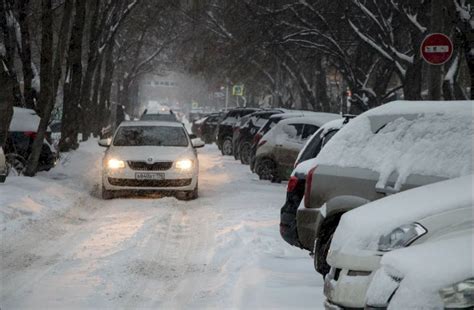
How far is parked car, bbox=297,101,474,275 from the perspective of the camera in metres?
6.90

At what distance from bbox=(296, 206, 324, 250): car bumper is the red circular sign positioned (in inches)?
294

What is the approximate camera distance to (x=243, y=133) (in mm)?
25297

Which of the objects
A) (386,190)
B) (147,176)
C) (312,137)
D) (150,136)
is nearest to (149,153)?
(147,176)

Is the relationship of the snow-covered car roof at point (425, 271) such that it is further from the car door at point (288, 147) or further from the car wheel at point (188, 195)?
the car door at point (288, 147)

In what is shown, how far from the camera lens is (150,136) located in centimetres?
1658

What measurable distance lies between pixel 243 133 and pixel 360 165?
17.8m

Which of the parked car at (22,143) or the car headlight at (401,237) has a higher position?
the car headlight at (401,237)

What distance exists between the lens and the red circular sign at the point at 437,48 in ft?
47.9

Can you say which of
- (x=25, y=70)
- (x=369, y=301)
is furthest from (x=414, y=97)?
(x=369, y=301)

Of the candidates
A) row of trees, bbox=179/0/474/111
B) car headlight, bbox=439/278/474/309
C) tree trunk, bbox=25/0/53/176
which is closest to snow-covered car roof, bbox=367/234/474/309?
car headlight, bbox=439/278/474/309

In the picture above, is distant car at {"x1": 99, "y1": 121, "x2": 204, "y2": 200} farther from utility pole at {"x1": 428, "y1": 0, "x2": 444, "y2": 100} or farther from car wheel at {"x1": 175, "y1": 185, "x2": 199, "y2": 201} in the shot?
utility pole at {"x1": 428, "y1": 0, "x2": 444, "y2": 100}

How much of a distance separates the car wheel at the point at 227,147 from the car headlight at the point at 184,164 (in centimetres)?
1471

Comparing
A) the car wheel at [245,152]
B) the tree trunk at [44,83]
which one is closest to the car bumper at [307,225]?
the tree trunk at [44,83]

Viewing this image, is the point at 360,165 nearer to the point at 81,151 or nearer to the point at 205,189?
the point at 205,189
